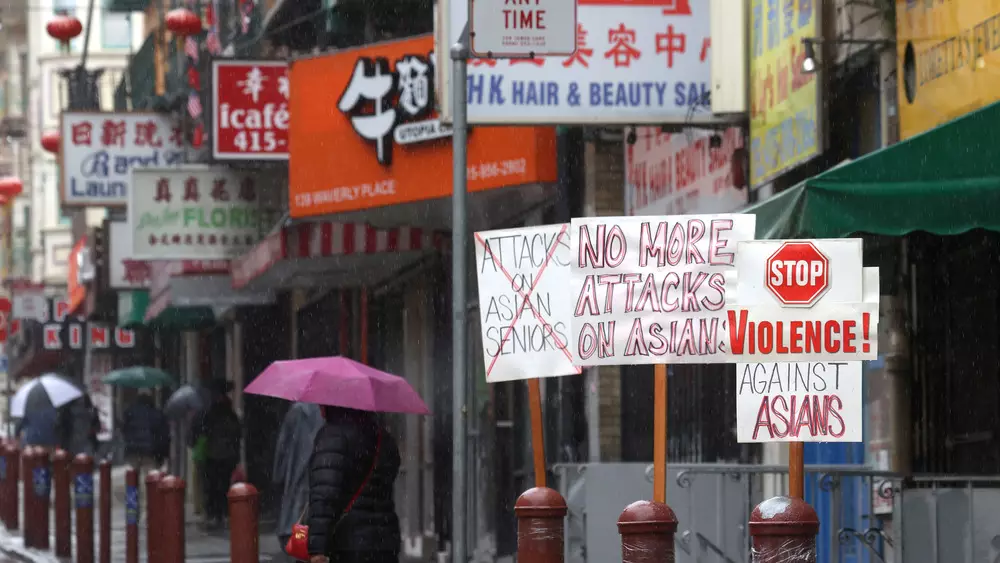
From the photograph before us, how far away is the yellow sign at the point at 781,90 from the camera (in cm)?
1143

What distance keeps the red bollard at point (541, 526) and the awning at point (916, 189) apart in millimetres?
1546

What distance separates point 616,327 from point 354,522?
8.79 ft

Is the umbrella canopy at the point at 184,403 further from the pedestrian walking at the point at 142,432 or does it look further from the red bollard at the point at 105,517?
the red bollard at the point at 105,517

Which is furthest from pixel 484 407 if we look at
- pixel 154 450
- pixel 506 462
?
pixel 154 450

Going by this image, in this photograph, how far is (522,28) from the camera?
10.8 m

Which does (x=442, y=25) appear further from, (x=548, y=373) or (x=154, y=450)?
(x=154, y=450)

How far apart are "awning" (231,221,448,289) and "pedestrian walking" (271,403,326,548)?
13.0 ft

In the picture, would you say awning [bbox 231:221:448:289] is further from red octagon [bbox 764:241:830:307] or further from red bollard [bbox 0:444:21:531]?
red octagon [bbox 764:241:830:307]

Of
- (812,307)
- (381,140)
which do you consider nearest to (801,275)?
(812,307)

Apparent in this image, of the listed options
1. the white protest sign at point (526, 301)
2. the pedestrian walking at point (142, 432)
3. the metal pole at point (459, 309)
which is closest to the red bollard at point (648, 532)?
the white protest sign at point (526, 301)

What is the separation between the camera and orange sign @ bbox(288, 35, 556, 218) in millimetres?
15383

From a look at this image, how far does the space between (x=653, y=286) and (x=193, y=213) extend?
1361cm

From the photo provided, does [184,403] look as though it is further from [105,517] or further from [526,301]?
[526,301]

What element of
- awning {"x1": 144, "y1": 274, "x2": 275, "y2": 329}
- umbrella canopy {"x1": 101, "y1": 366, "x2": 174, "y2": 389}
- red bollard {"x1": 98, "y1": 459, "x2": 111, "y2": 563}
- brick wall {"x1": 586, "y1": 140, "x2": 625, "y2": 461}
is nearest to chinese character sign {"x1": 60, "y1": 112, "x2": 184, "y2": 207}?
awning {"x1": 144, "y1": 274, "x2": 275, "y2": 329}
